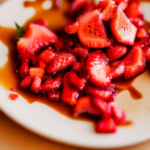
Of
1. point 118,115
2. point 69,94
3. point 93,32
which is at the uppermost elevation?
point 93,32

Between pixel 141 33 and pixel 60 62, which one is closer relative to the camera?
pixel 60 62

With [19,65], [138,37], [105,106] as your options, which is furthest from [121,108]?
[19,65]

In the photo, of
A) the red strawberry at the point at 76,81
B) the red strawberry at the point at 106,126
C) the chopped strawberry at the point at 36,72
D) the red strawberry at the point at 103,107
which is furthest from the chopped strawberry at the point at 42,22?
the red strawberry at the point at 106,126

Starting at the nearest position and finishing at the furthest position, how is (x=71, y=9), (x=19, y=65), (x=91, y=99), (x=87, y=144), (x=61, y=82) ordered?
(x=87, y=144)
(x=91, y=99)
(x=61, y=82)
(x=19, y=65)
(x=71, y=9)

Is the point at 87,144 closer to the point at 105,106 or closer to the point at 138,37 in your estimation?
the point at 105,106

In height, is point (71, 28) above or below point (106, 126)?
above

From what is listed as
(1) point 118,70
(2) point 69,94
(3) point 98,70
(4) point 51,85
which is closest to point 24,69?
(4) point 51,85

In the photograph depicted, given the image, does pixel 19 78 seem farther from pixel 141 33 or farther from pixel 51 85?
pixel 141 33
